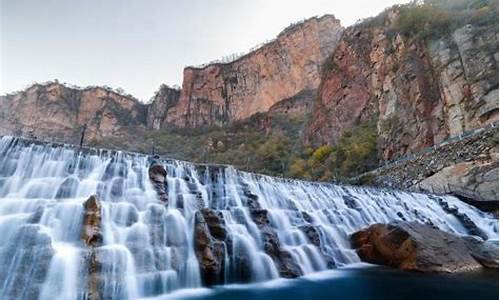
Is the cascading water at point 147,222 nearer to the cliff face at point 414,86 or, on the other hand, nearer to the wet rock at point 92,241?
the wet rock at point 92,241

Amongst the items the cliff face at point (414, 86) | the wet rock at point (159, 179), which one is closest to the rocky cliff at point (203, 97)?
the cliff face at point (414, 86)

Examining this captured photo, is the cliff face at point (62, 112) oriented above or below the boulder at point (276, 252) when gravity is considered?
above

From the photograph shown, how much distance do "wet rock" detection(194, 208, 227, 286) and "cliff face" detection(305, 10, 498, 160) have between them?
16.3 meters

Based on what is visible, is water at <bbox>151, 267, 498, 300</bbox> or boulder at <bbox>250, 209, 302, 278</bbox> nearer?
water at <bbox>151, 267, 498, 300</bbox>

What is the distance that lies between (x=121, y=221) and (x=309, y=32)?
6454cm

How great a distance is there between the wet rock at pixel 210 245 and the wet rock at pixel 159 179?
1.59m

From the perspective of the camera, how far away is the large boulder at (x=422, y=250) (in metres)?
9.99

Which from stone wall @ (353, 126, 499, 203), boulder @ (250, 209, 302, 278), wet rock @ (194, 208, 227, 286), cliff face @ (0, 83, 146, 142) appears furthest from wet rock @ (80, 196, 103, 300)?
cliff face @ (0, 83, 146, 142)

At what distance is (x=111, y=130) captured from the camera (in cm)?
7569

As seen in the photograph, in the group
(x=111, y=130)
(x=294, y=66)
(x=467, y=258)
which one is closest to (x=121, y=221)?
(x=467, y=258)

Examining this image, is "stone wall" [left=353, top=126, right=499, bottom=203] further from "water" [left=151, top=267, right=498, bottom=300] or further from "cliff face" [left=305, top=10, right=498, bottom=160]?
"water" [left=151, top=267, right=498, bottom=300]

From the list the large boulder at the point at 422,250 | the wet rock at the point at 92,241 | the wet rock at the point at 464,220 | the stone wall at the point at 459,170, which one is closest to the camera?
the wet rock at the point at 92,241

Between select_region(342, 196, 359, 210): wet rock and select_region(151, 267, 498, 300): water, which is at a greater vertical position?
select_region(342, 196, 359, 210): wet rock

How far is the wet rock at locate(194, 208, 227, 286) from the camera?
9289 mm
